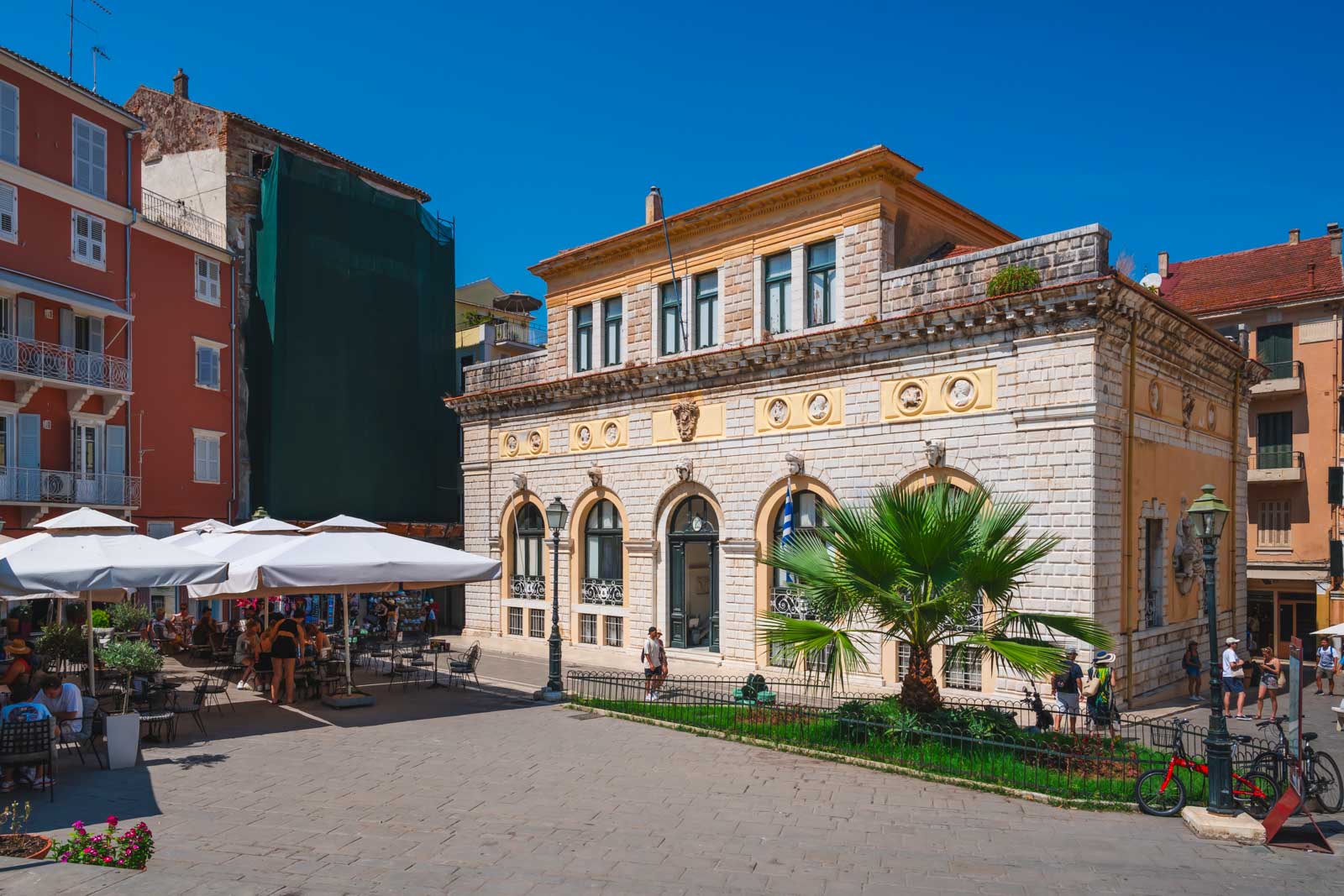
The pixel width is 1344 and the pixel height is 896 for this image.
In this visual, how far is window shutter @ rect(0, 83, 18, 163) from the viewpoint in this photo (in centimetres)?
2391

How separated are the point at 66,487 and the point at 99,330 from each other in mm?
4713

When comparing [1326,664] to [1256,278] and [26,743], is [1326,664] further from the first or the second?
[26,743]

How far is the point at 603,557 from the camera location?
2553cm

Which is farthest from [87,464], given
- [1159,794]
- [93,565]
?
[1159,794]

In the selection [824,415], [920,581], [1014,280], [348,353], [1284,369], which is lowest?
[920,581]

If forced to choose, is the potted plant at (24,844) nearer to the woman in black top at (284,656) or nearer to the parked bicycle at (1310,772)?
the woman in black top at (284,656)

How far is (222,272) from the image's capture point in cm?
3078

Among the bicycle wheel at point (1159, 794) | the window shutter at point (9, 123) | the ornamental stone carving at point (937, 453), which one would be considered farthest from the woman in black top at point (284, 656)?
the window shutter at point (9, 123)

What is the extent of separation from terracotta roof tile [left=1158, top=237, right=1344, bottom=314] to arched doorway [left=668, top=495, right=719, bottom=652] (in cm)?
1933

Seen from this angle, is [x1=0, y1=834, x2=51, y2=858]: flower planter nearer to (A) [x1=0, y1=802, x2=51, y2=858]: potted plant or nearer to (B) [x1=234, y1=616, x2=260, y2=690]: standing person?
(A) [x1=0, y1=802, x2=51, y2=858]: potted plant

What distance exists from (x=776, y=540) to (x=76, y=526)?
13.5 meters

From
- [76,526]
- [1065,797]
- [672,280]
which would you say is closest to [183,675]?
[76,526]

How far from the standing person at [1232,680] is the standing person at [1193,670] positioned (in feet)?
2.32

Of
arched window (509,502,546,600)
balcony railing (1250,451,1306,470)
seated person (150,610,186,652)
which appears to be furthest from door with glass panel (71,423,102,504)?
balcony railing (1250,451,1306,470)
